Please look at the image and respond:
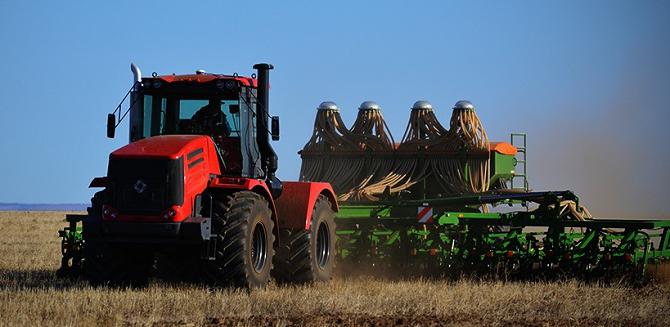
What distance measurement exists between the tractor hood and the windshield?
0.48 metres

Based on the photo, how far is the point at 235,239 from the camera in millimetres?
12102

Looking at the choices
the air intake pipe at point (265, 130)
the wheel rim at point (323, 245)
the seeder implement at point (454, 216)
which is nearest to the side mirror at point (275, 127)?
the air intake pipe at point (265, 130)

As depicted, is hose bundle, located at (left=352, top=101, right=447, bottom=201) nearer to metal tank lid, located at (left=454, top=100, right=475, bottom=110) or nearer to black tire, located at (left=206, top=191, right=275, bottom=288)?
metal tank lid, located at (left=454, top=100, right=475, bottom=110)

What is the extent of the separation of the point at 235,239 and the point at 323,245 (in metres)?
3.11

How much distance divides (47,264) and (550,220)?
8.55 m

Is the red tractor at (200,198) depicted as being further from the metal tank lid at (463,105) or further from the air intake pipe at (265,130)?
the metal tank lid at (463,105)

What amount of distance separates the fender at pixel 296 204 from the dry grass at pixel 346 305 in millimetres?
935

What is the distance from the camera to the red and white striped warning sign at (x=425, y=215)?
15.9 metres

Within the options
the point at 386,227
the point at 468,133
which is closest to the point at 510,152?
the point at 468,133

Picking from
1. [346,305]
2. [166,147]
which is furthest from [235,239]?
[346,305]

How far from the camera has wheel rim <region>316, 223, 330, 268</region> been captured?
14.9 meters

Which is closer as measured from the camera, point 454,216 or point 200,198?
point 200,198

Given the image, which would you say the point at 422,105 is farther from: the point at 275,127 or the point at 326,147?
the point at 275,127

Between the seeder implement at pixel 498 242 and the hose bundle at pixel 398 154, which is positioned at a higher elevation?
the hose bundle at pixel 398 154
